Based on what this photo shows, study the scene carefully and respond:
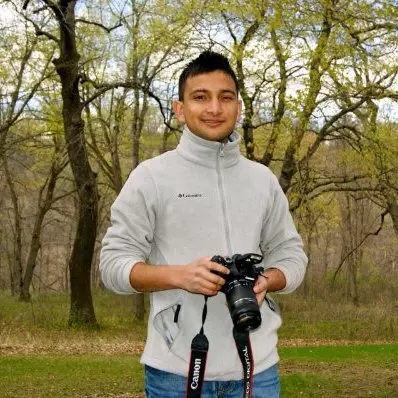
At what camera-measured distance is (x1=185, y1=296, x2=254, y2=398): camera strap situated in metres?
2.26

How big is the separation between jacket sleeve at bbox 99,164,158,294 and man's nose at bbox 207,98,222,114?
1.27ft

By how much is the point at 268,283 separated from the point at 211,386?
448 mm

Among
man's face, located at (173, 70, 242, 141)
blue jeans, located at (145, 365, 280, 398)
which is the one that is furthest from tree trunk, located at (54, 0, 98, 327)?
blue jeans, located at (145, 365, 280, 398)

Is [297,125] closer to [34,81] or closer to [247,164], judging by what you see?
[34,81]

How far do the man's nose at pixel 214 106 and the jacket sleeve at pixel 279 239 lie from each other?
1.31 feet

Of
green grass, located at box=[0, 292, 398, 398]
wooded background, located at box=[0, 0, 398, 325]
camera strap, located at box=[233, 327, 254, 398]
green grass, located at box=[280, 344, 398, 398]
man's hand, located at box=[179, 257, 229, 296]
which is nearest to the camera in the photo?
man's hand, located at box=[179, 257, 229, 296]

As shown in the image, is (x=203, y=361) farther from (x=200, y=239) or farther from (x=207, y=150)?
(x=207, y=150)

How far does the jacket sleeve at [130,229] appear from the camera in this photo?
2420 mm

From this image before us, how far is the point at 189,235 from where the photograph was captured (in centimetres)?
244

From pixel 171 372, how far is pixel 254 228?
67 cm

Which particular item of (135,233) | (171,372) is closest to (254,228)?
(135,233)

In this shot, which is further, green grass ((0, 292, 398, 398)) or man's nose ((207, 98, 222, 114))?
green grass ((0, 292, 398, 398))

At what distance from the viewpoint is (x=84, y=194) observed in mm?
18141

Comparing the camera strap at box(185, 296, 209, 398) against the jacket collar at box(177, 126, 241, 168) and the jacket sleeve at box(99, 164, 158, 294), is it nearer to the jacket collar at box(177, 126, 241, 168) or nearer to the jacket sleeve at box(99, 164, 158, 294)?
the jacket sleeve at box(99, 164, 158, 294)
